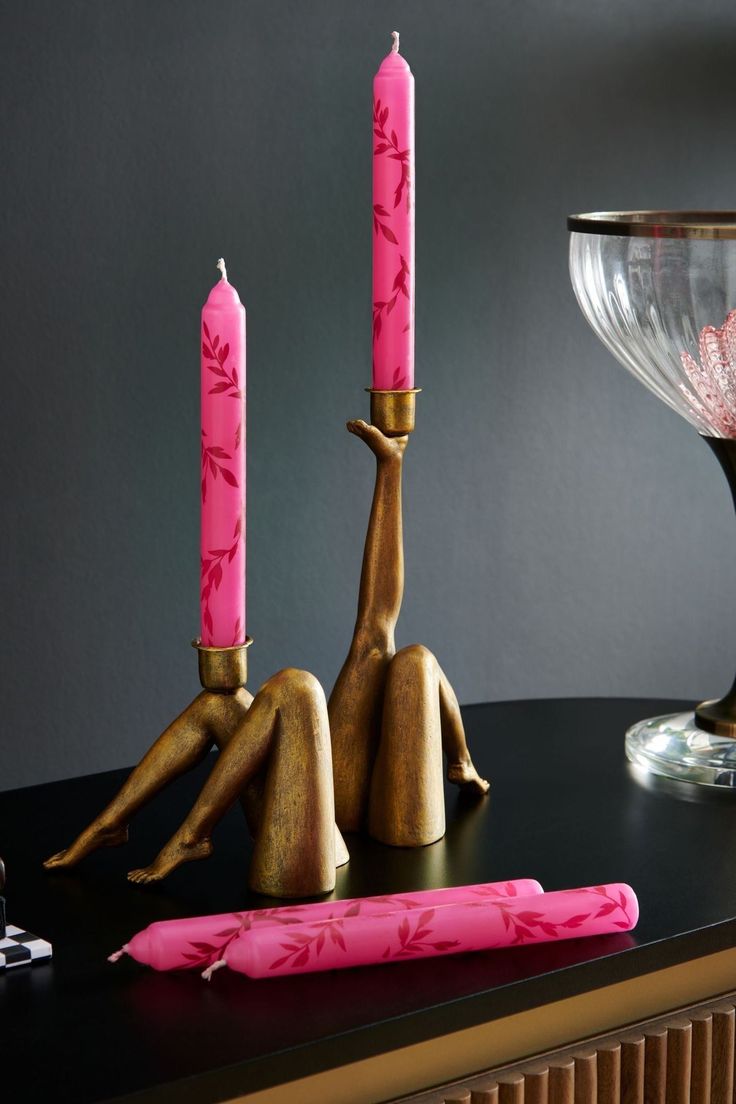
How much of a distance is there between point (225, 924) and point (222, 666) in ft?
0.41

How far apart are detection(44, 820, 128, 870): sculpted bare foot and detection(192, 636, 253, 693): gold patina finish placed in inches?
3.1

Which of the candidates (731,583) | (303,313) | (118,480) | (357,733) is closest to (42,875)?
(357,733)

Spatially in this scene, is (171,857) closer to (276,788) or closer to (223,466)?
(276,788)

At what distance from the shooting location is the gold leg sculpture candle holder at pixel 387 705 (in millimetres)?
679

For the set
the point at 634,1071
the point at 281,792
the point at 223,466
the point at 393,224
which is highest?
the point at 393,224

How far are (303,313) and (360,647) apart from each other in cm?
68

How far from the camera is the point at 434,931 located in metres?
0.56

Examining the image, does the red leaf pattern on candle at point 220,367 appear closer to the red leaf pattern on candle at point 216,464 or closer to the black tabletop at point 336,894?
the red leaf pattern on candle at point 216,464

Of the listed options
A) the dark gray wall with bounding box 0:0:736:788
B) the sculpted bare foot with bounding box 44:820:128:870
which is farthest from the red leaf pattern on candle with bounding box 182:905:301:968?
the dark gray wall with bounding box 0:0:736:788

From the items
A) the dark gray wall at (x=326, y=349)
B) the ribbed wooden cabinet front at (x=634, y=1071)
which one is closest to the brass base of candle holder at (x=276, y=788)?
the ribbed wooden cabinet front at (x=634, y=1071)

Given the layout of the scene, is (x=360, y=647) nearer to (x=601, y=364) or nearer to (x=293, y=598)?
(x=293, y=598)

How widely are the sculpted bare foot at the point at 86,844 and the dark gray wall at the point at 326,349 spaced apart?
59cm

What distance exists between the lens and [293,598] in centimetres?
137

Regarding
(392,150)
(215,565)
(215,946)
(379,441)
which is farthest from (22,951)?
(392,150)
